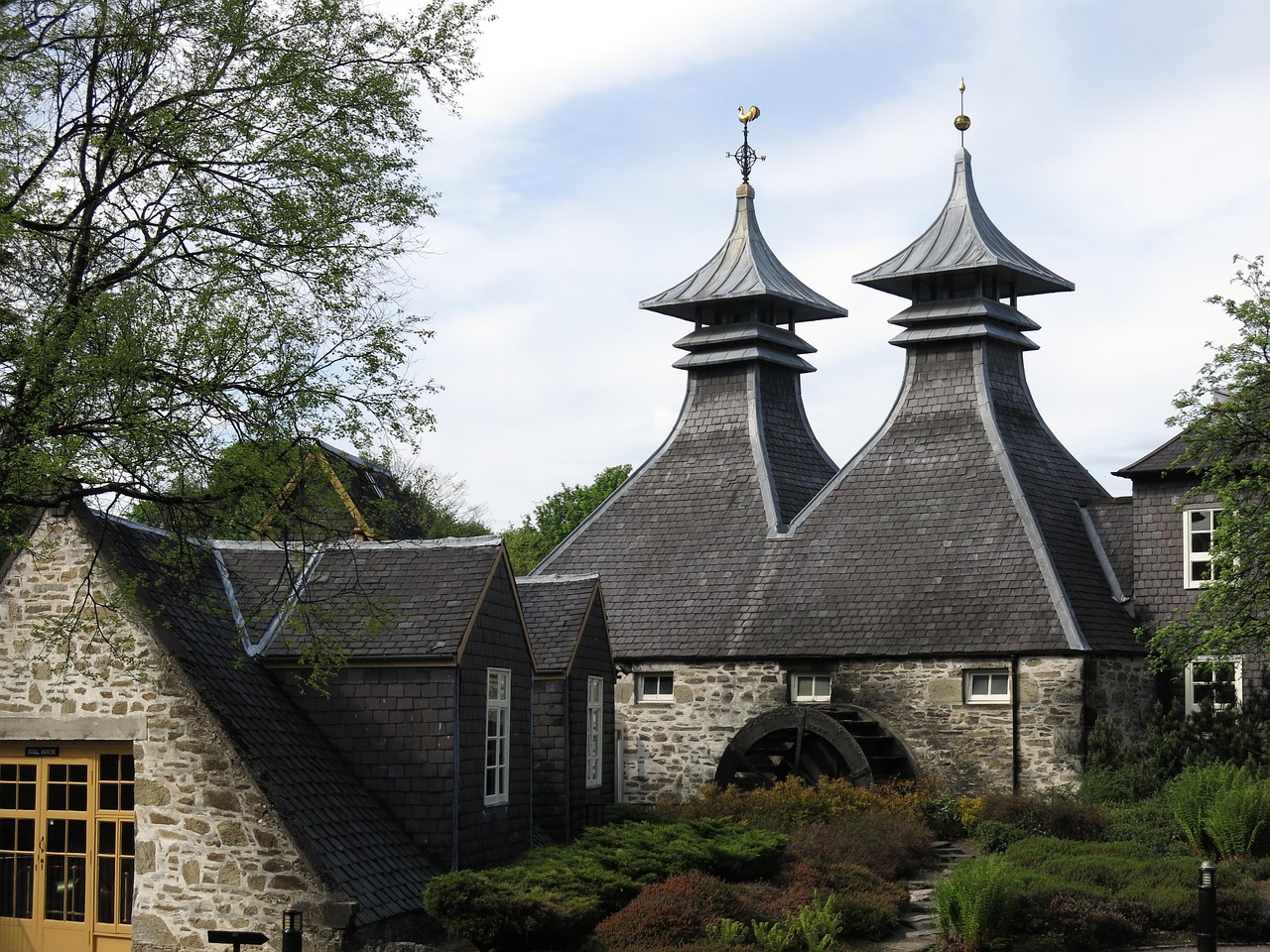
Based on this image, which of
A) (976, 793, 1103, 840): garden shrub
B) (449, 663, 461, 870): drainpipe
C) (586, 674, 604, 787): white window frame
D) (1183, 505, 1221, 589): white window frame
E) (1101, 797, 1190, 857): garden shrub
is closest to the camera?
(449, 663, 461, 870): drainpipe

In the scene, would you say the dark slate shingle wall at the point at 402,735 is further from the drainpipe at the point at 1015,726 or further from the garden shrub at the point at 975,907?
the drainpipe at the point at 1015,726

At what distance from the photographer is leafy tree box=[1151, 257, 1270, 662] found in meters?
20.6

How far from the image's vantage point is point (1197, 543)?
24.9 metres

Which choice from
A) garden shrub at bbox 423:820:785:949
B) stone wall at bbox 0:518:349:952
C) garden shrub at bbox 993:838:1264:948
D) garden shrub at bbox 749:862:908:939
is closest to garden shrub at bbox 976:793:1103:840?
garden shrub at bbox 993:838:1264:948

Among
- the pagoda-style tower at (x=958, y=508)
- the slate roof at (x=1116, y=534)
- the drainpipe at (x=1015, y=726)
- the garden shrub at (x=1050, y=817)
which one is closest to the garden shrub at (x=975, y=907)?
the garden shrub at (x=1050, y=817)

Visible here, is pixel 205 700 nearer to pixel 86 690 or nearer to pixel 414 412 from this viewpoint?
pixel 86 690

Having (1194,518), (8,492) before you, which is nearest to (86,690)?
(8,492)

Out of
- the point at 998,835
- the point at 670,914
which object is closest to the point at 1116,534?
the point at 998,835

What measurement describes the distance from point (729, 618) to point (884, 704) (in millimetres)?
3123

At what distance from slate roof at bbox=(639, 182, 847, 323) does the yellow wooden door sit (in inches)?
747

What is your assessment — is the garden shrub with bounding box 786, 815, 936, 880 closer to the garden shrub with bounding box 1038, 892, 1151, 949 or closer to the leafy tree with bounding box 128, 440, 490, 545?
the garden shrub with bounding box 1038, 892, 1151, 949

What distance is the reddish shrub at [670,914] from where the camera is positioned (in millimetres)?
13922

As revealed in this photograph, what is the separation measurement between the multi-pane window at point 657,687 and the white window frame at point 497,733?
9.28 m

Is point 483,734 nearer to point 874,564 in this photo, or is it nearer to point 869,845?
point 869,845
